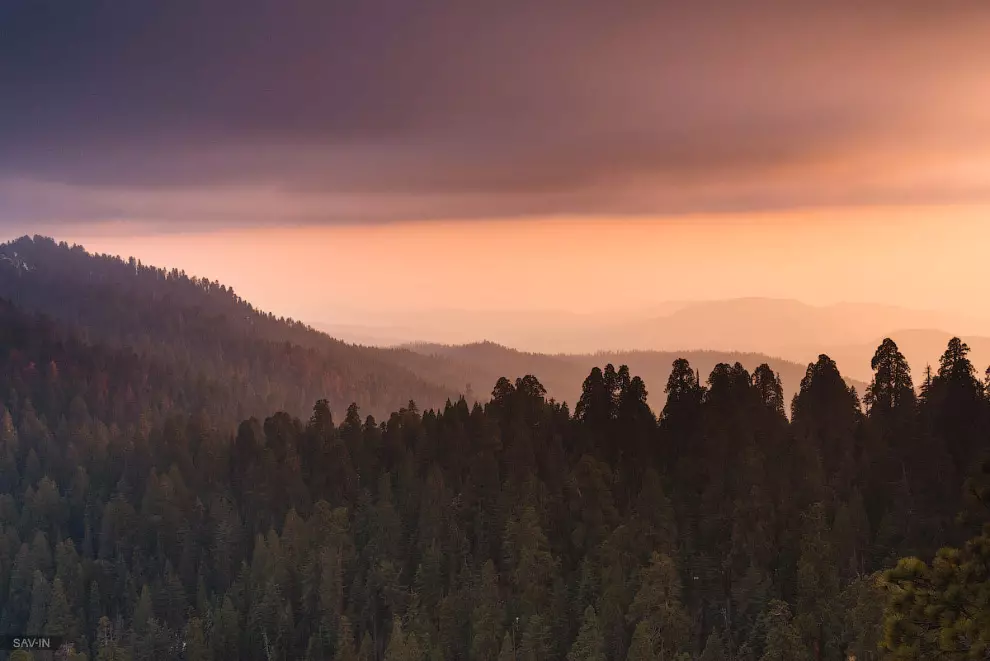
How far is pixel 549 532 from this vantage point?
84000 mm

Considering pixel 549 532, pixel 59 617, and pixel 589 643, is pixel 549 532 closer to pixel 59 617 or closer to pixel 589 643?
pixel 589 643

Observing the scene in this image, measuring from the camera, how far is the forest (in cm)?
6681

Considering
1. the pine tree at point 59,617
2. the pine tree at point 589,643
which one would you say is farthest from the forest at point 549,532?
the pine tree at point 59,617

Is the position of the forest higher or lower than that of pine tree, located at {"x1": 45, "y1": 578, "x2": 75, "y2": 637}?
higher

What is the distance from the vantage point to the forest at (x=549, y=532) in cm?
6681

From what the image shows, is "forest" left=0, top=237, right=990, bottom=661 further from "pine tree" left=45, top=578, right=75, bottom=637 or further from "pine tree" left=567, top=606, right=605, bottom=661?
"pine tree" left=45, top=578, right=75, bottom=637

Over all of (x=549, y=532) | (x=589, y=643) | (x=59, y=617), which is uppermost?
(x=549, y=532)

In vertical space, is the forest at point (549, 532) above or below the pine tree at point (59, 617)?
above

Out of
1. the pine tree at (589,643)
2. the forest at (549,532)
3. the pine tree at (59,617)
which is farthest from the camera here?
the pine tree at (59,617)

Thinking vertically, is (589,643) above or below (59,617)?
above

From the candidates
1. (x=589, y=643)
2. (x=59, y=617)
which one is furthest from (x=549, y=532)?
(x=59, y=617)

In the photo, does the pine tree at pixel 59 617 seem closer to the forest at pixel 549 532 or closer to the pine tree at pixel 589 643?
the forest at pixel 549 532

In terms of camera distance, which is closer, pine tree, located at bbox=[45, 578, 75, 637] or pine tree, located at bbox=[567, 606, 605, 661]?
pine tree, located at bbox=[567, 606, 605, 661]

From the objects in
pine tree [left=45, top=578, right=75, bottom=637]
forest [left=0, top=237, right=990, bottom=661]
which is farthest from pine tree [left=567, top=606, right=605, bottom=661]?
pine tree [left=45, top=578, right=75, bottom=637]
